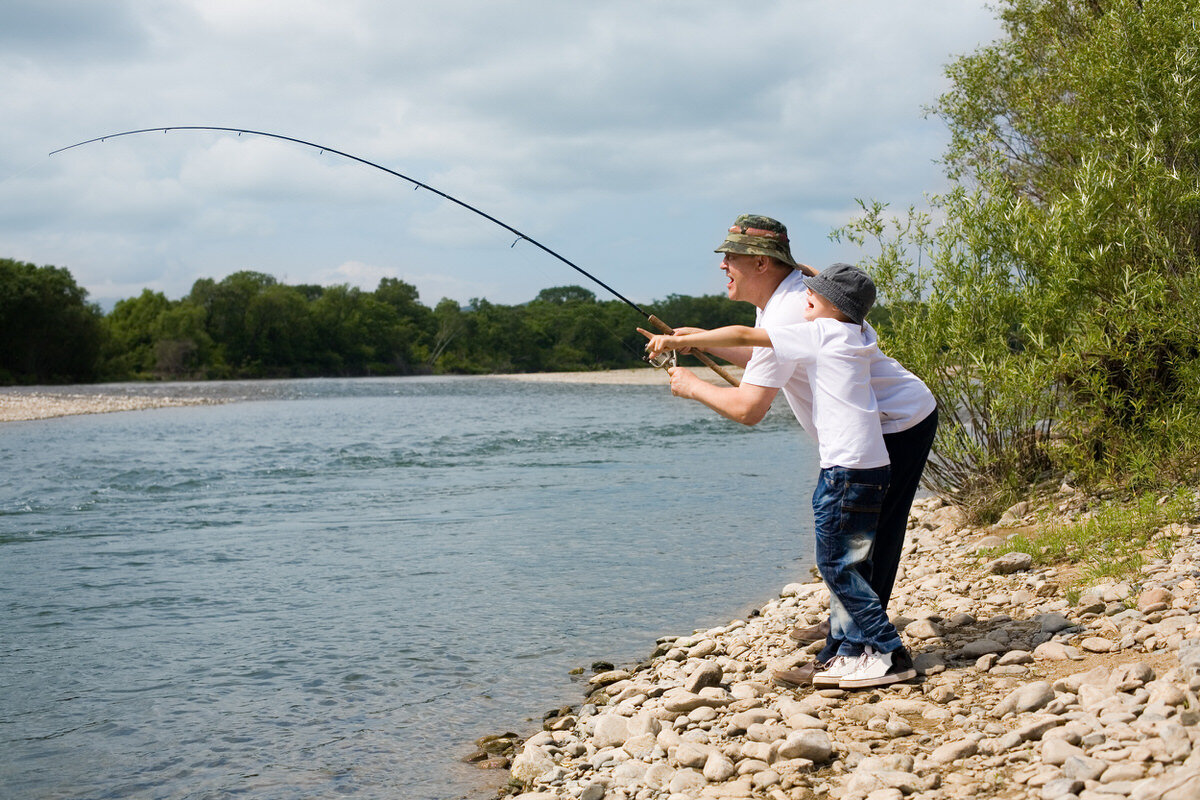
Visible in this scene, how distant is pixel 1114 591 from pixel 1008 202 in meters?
4.74

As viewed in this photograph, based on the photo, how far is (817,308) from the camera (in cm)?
436

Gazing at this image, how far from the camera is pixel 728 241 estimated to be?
4.45m

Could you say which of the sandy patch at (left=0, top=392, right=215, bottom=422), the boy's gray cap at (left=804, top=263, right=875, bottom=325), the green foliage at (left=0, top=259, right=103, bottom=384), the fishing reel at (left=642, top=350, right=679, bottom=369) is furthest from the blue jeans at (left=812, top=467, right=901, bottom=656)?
the green foliage at (left=0, top=259, right=103, bottom=384)

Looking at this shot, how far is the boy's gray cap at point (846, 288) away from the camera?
4.26 meters

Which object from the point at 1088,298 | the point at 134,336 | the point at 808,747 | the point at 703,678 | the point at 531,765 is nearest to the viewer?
the point at 808,747

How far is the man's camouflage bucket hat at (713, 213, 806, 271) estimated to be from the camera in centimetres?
439

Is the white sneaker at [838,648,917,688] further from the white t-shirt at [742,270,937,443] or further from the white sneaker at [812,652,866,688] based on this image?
the white t-shirt at [742,270,937,443]

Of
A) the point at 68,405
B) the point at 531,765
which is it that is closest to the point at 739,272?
the point at 531,765

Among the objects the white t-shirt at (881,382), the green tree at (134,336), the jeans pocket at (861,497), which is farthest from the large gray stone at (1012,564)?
the green tree at (134,336)

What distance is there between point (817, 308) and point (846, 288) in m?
0.16

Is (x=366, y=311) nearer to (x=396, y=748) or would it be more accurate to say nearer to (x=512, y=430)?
(x=512, y=430)

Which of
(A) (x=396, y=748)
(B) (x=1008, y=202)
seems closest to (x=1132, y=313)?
(B) (x=1008, y=202)

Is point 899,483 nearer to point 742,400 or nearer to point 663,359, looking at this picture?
point 742,400

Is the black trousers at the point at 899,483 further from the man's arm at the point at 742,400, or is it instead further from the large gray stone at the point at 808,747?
the large gray stone at the point at 808,747
